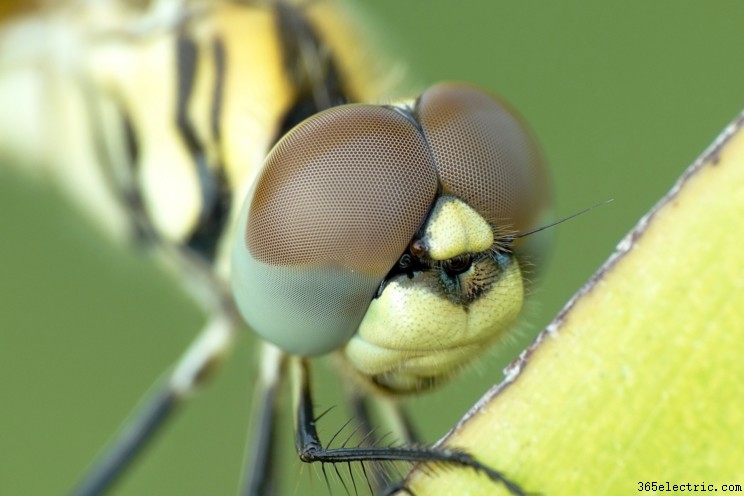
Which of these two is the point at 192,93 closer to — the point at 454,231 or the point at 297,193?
the point at 297,193

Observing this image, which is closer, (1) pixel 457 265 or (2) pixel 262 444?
(1) pixel 457 265

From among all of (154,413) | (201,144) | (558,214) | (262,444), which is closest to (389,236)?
(201,144)

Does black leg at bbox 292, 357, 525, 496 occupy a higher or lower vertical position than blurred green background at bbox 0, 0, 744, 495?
higher

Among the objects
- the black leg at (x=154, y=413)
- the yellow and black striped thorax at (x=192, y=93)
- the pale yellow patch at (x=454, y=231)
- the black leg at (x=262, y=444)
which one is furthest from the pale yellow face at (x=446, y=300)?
the black leg at (x=154, y=413)

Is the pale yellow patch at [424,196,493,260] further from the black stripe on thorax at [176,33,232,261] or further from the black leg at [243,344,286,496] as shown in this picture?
the black leg at [243,344,286,496]

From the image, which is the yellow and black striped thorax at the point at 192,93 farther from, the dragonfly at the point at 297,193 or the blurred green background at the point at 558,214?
the blurred green background at the point at 558,214

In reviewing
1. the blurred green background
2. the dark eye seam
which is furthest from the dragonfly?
the blurred green background

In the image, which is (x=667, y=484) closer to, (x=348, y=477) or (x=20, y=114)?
(x=348, y=477)
